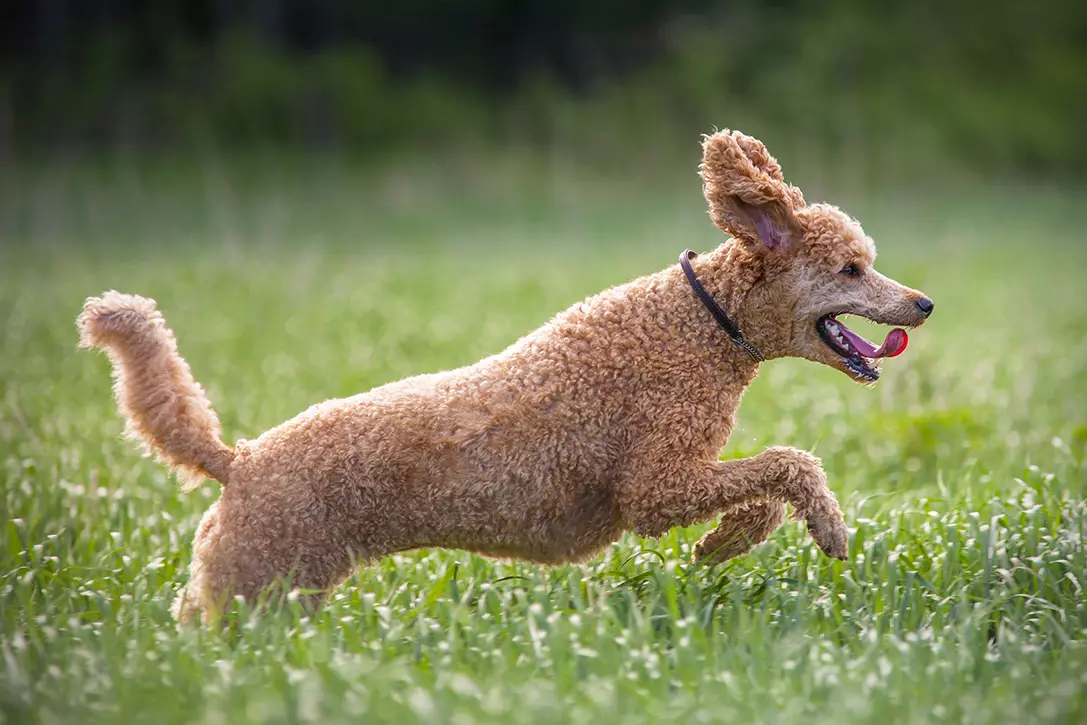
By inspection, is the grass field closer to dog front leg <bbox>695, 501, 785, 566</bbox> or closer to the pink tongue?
dog front leg <bbox>695, 501, 785, 566</bbox>

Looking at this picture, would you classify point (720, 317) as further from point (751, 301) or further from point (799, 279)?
point (799, 279)

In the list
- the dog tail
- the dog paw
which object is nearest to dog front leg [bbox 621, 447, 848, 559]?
the dog paw

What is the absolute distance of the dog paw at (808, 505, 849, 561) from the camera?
4223mm

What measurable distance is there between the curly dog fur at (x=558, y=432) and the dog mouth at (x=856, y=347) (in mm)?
39

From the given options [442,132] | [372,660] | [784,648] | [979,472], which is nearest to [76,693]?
[372,660]

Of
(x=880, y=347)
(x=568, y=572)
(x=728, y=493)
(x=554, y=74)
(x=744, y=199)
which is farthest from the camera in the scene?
(x=554, y=74)

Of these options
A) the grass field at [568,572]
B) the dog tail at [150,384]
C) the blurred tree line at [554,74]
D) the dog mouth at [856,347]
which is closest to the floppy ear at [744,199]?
the dog mouth at [856,347]

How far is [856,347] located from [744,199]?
0.69 m

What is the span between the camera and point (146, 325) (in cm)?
423

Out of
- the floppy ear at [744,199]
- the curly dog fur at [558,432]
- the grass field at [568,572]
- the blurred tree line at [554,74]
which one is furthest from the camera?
the blurred tree line at [554,74]

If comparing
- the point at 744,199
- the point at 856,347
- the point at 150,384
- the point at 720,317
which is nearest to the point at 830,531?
the point at 856,347

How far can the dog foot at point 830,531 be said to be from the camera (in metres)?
4.22

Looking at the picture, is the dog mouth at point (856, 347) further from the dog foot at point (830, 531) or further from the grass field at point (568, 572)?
the grass field at point (568, 572)

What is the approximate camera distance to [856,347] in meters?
4.45
